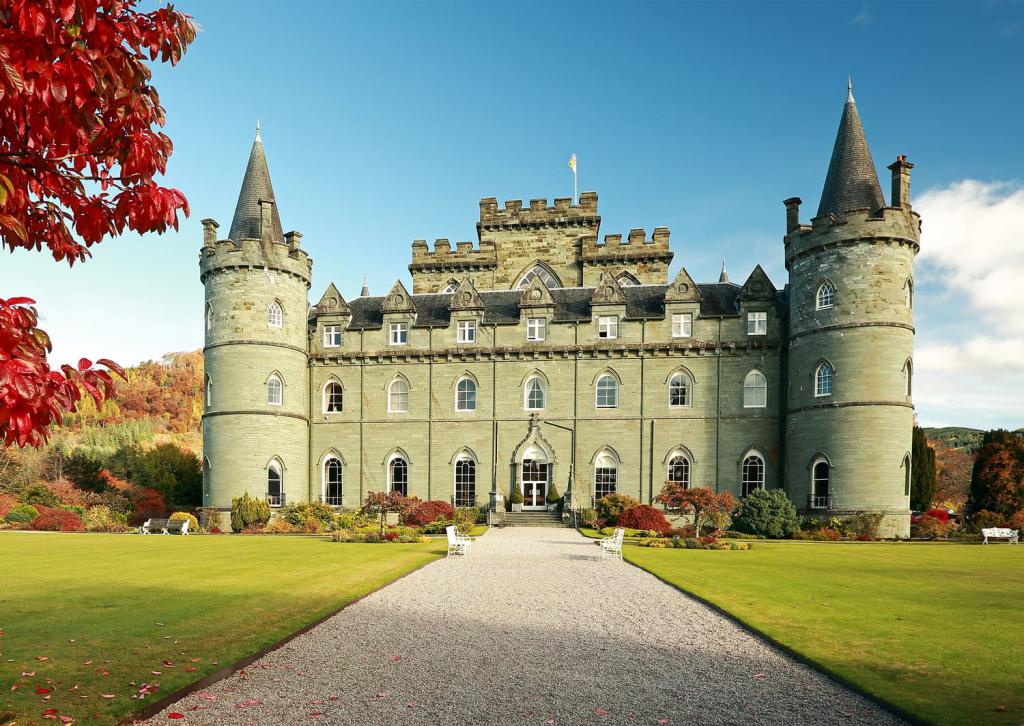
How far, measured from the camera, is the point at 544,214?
151 ft

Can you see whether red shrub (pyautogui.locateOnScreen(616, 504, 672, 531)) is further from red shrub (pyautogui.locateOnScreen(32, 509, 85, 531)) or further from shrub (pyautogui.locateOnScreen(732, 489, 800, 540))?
red shrub (pyautogui.locateOnScreen(32, 509, 85, 531))

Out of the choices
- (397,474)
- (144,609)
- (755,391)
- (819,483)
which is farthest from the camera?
(397,474)

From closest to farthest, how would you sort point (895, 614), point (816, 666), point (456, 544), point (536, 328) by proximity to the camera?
point (816, 666) < point (895, 614) < point (456, 544) < point (536, 328)

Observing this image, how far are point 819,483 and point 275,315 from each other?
27754mm

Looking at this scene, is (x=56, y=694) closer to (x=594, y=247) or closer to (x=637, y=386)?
(x=637, y=386)

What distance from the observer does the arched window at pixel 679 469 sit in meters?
36.5


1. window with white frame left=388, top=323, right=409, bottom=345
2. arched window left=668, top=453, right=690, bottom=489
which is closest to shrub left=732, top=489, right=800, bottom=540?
arched window left=668, top=453, right=690, bottom=489

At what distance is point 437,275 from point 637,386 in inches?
641

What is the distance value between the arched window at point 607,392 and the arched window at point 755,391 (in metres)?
6.47

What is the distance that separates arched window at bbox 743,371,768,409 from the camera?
3616 cm

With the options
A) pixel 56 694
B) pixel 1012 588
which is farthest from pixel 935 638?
pixel 56 694

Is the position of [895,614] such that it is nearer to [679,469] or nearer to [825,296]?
[825,296]

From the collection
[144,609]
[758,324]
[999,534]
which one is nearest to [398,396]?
[758,324]

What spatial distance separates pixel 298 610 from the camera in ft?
39.1
